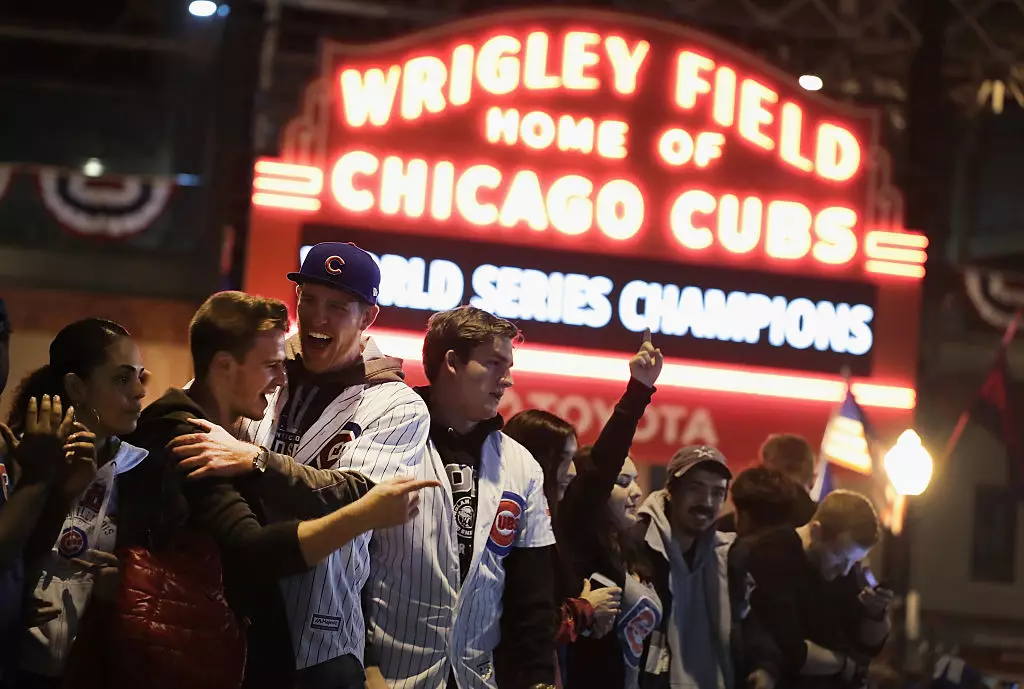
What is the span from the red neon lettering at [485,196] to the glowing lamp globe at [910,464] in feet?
8.20

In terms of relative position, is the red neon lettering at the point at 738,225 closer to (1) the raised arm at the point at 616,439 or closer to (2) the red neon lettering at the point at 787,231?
(2) the red neon lettering at the point at 787,231

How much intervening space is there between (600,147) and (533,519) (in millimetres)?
6302

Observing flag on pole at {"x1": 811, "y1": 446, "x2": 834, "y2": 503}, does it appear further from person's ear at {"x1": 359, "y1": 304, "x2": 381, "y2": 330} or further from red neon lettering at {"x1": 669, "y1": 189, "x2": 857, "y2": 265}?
person's ear at {"x1": 359, "y1": 304, "x2": 381, "y2": 330}

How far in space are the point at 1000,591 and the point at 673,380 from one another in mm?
10705

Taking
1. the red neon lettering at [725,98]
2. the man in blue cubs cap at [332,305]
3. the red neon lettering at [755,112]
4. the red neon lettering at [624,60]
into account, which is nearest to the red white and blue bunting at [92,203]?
the red neon lettering at [624,60]

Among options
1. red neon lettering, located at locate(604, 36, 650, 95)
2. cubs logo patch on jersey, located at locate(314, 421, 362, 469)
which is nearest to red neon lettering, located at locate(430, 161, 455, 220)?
red neon lettering, located at locate(604, 36, 650, 95)

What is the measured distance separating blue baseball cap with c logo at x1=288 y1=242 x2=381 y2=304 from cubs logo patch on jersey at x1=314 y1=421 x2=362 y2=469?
367 mm

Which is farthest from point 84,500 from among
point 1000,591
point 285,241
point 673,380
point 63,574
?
point 1000,591

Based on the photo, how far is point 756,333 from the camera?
9648 mm

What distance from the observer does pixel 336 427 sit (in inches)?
133

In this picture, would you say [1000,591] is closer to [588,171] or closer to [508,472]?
[588,171]

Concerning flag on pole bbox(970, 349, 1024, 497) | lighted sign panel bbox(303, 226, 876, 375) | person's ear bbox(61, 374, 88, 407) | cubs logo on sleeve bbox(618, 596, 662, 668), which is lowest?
cubs logo on sleeve bbox(618, 596, 662, 668)

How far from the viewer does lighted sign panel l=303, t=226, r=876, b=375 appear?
9.12m

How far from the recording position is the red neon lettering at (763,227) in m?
9.74
